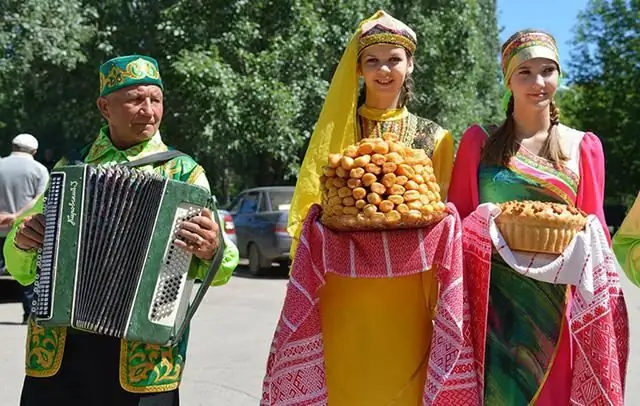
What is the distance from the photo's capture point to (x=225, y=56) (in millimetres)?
14680

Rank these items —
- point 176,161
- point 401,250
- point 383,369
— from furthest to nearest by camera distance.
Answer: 1. point 176,161
2. point 383,369
3. point 401,250

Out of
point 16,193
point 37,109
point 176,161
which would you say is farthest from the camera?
point 37,109

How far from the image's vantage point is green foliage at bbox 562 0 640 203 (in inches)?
1264

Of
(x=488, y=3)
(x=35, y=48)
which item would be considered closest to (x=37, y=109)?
(x=35, y=48)

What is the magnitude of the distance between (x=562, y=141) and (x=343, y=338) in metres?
1.18

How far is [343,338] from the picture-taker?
2.76 m

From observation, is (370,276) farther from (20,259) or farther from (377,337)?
(20,259)

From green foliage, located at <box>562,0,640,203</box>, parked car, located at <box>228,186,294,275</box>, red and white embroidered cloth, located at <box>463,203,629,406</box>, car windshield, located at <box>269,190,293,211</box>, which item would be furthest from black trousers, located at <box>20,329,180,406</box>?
green foliage, located at <box>562,0,640,203</box>

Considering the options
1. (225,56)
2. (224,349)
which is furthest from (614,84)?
(224,349)

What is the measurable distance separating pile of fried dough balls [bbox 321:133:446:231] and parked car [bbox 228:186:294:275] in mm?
10090

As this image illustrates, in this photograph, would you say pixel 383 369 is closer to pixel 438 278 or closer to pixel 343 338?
pixel 343 338

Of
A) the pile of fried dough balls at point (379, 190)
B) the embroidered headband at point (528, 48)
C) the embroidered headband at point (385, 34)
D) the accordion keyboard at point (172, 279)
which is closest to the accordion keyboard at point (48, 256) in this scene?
the accordion keyboard at point (172, 279)

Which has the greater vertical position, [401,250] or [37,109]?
[37,109]

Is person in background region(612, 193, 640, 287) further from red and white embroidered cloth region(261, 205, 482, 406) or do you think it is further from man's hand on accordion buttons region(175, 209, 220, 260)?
man's hand on accordion buttons region(175, 209, 220, 260)
